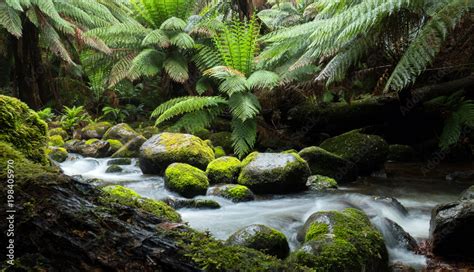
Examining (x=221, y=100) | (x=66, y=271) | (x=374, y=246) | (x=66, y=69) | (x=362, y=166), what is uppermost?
(x=66, y=69)

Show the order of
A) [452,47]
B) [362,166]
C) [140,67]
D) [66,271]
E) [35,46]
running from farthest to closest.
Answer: [35,46]
[140,67]
[362,166]
[452,47]
[66,271]

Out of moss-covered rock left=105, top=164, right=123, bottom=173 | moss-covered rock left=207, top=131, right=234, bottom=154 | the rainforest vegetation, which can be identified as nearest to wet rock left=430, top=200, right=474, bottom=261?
the rainforest vegetation

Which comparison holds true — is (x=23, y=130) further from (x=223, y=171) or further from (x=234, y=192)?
(x=223, y=171)

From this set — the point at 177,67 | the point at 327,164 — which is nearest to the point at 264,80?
the point at 327,164

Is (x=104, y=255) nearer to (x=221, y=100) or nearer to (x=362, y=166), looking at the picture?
(x=362, y=166)

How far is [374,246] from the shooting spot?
Answer: 2.72 meters

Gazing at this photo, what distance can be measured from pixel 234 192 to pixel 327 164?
162 centimetres

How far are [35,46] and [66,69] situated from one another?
1.24 metres

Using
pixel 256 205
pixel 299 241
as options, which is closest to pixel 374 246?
pixel 299 241

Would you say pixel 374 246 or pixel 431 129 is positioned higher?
pixel 431 129

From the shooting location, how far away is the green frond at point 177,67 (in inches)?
300

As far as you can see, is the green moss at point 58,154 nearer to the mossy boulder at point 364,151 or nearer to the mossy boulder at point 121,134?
the mossy boulder at point 121,134

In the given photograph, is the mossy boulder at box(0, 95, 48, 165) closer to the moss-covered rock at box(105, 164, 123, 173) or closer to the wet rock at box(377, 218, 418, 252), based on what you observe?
the wet rock at box(377, 218, 418, 252)

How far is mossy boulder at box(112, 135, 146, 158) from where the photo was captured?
21.4 ft
